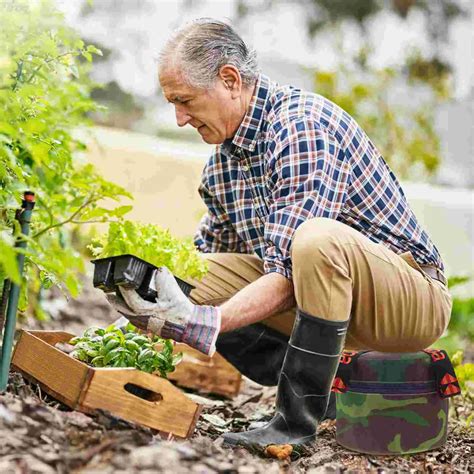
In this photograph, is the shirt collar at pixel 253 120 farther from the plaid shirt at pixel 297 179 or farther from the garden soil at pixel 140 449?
the garden soil at pixel 140 449

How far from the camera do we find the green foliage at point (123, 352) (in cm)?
260

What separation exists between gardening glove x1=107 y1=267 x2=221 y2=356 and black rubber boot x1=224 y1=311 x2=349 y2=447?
30 centimetres

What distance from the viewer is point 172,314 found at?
2.42 meters

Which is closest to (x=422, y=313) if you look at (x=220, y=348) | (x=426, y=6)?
(x=220, y=348)

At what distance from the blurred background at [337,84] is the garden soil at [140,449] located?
3621 mm

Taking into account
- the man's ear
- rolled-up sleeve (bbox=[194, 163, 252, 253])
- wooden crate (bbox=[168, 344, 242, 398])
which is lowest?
wooden crate (bbox=[168, 344, 242, 398])

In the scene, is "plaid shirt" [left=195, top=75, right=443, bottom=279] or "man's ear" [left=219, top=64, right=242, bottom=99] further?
"man's ear" [left=219, top=64, right=242, bottom=99]

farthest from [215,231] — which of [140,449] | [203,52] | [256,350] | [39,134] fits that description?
[140,449]

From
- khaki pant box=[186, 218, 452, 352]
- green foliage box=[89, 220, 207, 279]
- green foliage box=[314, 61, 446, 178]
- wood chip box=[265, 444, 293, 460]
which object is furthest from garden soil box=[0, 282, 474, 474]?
green foliage box=[314, 61, 446, 178]

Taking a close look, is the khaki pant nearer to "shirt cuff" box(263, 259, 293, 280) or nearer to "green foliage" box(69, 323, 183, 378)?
"shirt cuff" box(263, 259, 293, 280)

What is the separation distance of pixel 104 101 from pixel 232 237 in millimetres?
7170

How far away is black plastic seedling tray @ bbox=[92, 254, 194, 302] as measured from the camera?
2.35 metres

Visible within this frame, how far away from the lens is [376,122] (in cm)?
810

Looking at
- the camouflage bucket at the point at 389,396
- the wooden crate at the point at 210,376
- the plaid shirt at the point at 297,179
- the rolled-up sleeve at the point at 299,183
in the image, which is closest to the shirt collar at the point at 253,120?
the plaid shirt at the point at 297,179
